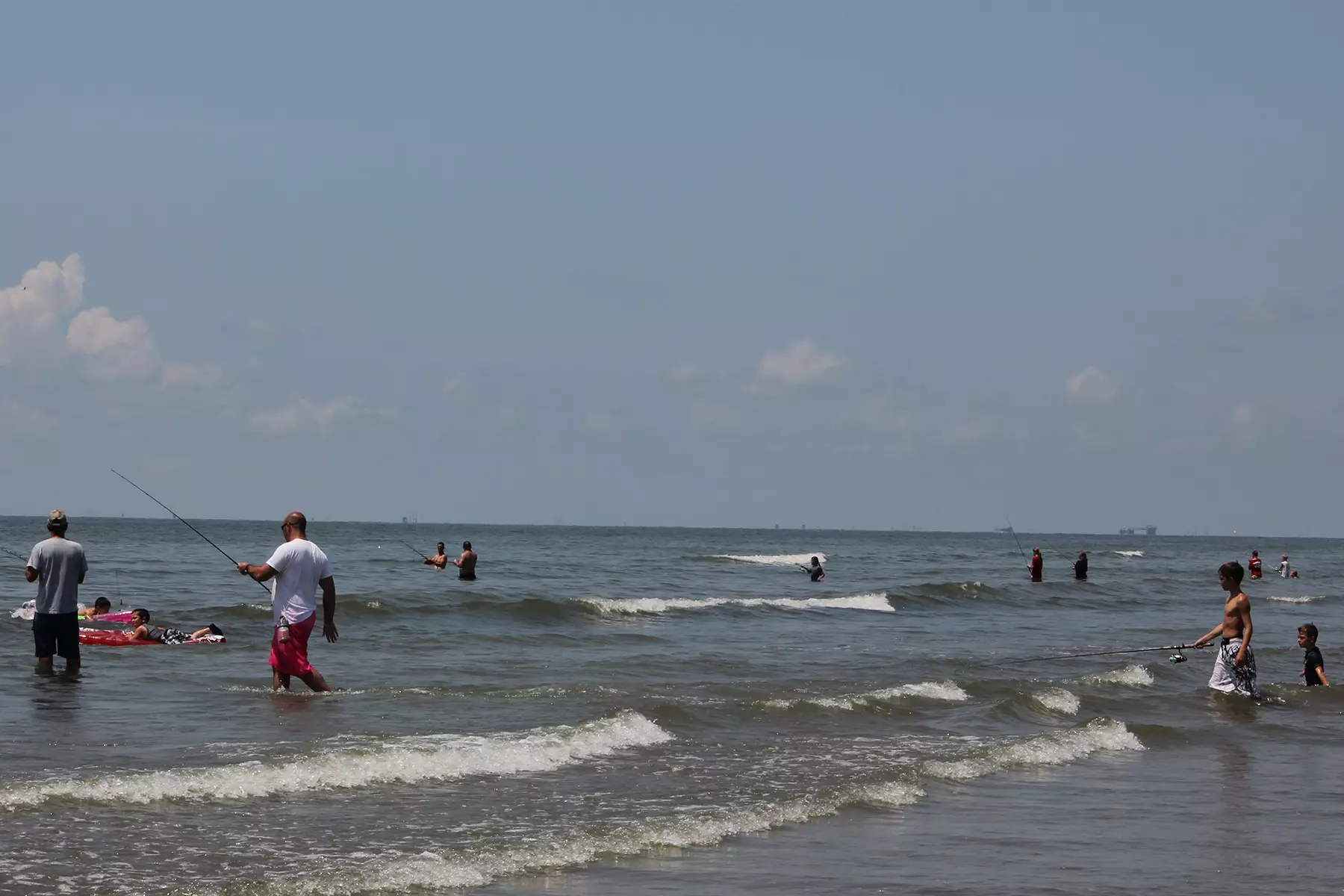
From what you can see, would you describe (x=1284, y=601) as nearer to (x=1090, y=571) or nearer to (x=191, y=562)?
(x=1090, y=571)

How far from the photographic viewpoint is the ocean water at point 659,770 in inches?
254

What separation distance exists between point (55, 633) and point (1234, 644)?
11.5m

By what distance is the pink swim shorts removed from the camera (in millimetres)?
11133

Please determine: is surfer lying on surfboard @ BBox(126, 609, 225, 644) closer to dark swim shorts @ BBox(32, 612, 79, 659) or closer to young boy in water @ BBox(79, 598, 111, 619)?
young boy in water @ BBox(79, 598, 111, 619)

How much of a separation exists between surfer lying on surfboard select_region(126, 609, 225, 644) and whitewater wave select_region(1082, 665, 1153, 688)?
11.1 m

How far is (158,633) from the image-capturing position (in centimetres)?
1691

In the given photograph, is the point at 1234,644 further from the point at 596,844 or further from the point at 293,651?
the point at 293,651

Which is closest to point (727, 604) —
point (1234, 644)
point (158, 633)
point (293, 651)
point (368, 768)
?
point (158, 633)

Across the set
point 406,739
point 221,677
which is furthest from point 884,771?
point 221,677

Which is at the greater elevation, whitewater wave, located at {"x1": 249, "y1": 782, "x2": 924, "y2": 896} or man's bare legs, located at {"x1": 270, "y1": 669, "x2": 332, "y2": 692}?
man's bare legs, located at {"x1": 270, "y1": 669, "x2": 332, "y2": 692}

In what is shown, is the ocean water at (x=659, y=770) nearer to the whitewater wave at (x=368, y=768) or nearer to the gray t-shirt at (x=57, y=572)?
the whitewater wave at (x=368, y=768)

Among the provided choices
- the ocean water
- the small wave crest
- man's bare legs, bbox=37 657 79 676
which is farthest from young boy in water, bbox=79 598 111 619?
the small wave crest

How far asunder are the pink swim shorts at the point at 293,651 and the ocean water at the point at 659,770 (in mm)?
286

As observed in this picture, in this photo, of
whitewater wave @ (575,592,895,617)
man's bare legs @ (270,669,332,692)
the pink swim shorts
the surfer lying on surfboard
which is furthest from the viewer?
whitewater wave @ (575,592,895,617)
